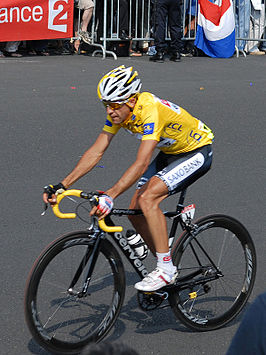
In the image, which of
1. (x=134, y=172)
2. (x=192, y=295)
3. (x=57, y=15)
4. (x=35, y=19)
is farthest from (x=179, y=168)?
(x=57, y=15)

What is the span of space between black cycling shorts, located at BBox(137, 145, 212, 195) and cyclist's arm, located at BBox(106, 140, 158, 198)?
300 mm

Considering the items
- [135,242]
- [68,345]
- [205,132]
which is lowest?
[68,345]

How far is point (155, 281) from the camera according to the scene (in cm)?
488

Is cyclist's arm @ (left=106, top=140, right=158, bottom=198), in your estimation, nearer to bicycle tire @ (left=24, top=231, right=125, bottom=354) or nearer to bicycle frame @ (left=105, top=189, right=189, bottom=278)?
bicycle frame @ (left=105, top=189, right=189, bottom=278)

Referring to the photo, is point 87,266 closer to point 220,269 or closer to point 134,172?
point 134,172

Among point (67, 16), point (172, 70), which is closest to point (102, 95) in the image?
point (172, 70)

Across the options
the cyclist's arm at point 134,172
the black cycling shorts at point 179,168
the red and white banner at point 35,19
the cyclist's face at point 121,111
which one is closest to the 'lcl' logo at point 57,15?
the red and white banner at point 35,19

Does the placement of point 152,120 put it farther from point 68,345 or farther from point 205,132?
point 68,345

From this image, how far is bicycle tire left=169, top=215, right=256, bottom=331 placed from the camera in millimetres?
5055

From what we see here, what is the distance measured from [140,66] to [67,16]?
190 centimetres

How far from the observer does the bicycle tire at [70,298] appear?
443cm

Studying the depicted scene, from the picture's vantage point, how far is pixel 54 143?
9320 millimetres

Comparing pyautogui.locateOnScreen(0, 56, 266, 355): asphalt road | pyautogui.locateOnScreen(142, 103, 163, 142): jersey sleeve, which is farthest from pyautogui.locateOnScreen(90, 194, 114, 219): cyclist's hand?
pyautogui.locateOnScreen(0, 56, 266, 355): asphalt road

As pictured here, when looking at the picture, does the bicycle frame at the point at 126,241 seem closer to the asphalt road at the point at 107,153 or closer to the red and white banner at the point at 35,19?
the asphalt road at the point at 107,153
